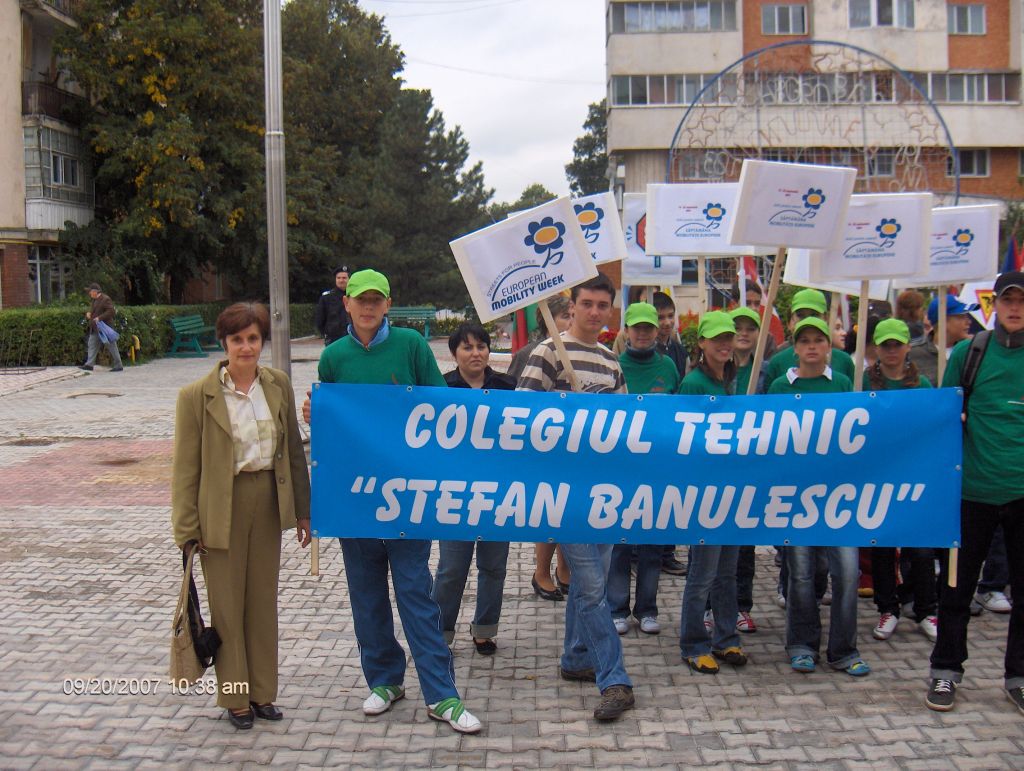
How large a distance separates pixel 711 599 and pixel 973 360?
5.91 ft

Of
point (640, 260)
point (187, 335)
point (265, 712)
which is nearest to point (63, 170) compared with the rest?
point (187, 335)

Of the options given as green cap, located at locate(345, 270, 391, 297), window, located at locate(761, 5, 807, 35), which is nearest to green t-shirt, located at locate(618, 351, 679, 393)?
green cap, located at locate(345, 270, 391, 297)

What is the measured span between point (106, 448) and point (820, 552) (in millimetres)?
9982

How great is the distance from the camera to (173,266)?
36.4 meters

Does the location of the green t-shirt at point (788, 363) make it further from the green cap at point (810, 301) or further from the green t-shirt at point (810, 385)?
the green t-shirt at point (810, 385)

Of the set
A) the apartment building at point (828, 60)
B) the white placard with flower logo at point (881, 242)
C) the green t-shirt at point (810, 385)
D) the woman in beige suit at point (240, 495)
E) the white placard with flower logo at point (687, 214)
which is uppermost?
the apartment building at point (828, 60)

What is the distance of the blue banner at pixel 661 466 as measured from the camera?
5293 mm

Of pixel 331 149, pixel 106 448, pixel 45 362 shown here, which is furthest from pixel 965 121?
pixel 106 448

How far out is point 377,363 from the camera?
530cm

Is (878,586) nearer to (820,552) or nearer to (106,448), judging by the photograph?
(820,552)

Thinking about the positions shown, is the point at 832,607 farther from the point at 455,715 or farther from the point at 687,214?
the point at 687,214

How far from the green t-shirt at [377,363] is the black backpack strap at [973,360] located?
252cm

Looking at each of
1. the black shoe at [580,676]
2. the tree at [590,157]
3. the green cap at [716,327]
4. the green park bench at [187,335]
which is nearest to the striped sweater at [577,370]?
the green cap at [716,327]

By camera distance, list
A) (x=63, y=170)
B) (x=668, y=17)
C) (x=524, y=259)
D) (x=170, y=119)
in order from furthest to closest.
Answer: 1. (x=668, y=17)
2. (x=63, y=170)
3. (x=170, y=119)
4. (x=524, y=259)
